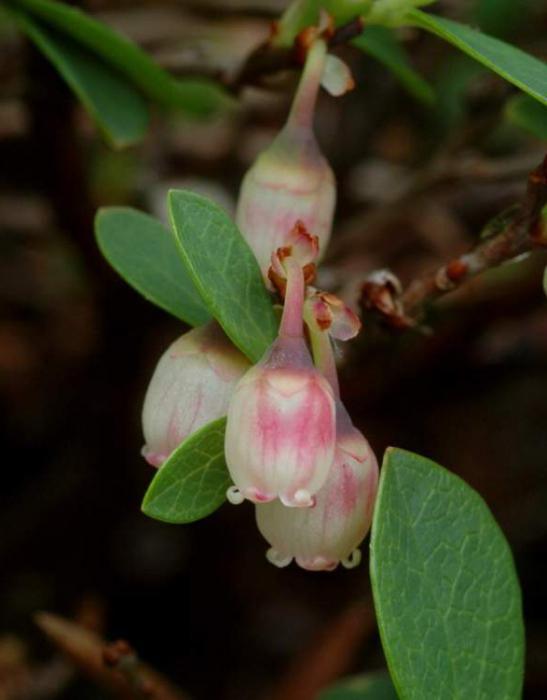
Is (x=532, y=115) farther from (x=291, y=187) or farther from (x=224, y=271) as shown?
(x=224, y=271)

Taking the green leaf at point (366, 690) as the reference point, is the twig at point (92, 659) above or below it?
below

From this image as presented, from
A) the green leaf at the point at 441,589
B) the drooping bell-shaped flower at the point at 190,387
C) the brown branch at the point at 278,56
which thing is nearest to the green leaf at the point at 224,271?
the drooping bell-shaped flower at the point at 190,387

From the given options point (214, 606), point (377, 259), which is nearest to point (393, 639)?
point (214, 606)

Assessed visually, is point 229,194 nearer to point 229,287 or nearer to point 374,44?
point 374,44

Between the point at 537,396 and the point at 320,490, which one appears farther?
the point at 537,396

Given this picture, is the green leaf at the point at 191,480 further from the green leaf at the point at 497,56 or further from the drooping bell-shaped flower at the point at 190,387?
the green leaf at the point at 497,56

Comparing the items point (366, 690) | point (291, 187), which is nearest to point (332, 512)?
point (291, 187)
